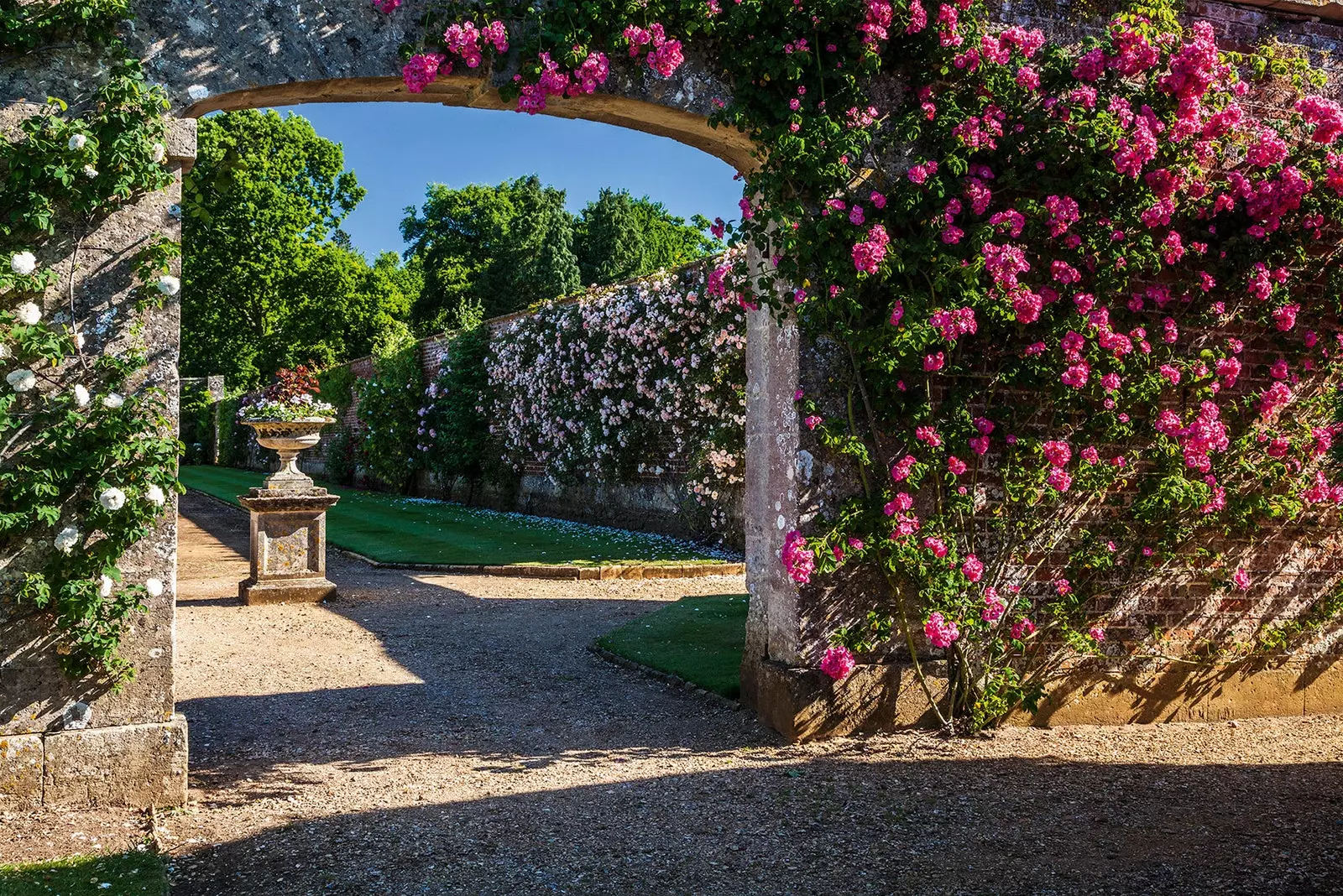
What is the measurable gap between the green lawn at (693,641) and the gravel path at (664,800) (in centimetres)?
29

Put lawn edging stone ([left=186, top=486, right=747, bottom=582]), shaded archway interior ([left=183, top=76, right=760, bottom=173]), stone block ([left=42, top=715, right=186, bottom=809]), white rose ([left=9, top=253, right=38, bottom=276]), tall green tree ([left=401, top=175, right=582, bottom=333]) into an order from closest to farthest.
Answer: white rose ([left=9, top=253, right=38, bottom=276]) < stone block ([left=42, top=715, right=186, bottom=809]) < shaded archway interior ([left=183, top=76, right=760, bottom=173]) < lawn edging stone ([left=186, top=486, right=747, bottom=582]) < tall green tree ([left=401, top=175, right=582, bottom=333])

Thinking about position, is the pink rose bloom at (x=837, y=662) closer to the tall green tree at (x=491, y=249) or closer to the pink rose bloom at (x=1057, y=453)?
the pink rose bloom at (x=1057, y=453)

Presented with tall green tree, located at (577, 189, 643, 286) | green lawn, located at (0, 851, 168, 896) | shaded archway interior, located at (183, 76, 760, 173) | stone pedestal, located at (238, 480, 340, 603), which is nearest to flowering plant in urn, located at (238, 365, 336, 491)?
stone pedestal, located at (238, 480, 340, 603)

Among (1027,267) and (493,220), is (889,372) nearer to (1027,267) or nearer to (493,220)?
(1027,267)

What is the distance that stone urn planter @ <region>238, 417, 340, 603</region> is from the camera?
31.0 ft

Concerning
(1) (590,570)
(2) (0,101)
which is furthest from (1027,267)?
(1) (590,570)

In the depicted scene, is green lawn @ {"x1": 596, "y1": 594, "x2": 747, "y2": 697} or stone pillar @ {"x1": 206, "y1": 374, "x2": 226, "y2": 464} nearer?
green lawn @ {"x1": 596, "y1": 594, "x2": 747, "y2": 697}

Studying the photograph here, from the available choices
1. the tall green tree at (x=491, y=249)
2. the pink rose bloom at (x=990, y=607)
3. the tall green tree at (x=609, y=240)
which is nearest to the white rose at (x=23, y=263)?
the pink rose bloom at (x=990, y=607)

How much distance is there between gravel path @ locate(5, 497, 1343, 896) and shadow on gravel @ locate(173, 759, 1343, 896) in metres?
0.01

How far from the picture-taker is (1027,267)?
498 cm

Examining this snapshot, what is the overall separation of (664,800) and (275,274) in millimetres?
30248

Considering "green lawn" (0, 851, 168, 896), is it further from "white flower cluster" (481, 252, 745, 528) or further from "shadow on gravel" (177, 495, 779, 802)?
"white flower cluster" (481, 252, 745, 528)

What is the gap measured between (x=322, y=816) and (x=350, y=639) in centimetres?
391

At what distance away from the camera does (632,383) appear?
45.3 feet
